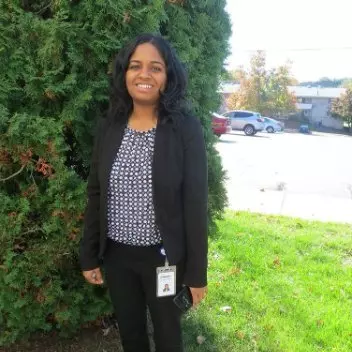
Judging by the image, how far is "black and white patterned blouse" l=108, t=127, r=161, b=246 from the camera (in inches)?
75.8

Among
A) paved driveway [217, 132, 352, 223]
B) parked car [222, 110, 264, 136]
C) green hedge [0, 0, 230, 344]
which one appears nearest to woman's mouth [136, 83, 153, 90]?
green hedge [0, 0, 230, 344]

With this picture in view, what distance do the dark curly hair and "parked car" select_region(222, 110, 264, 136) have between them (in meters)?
27.8

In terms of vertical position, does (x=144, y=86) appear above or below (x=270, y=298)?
above

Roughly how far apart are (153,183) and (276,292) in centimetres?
237

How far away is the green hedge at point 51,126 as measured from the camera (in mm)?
2303

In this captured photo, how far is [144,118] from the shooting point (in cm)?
201

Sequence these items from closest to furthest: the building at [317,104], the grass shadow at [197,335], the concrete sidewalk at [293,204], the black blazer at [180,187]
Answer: the black blazer at [180,187] < the grass shadow at [197,335] < the concrete sidewalk at [293,204] < the building at [317,104]

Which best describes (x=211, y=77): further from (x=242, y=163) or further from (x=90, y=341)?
(x=242, y=163)

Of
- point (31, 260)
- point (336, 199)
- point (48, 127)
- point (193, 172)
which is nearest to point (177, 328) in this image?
point (193, 172)

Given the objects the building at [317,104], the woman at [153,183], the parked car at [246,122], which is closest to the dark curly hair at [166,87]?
the woman at [153,183]

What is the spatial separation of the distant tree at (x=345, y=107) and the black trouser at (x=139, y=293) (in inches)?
1897

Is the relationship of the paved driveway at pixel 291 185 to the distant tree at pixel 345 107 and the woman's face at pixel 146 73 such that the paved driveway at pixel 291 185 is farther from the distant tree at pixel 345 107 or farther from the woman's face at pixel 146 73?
the distant tree at pixel 345 107

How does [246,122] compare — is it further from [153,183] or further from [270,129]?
[153,183]

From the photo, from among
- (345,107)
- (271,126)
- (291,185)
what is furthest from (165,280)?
(345,107)
